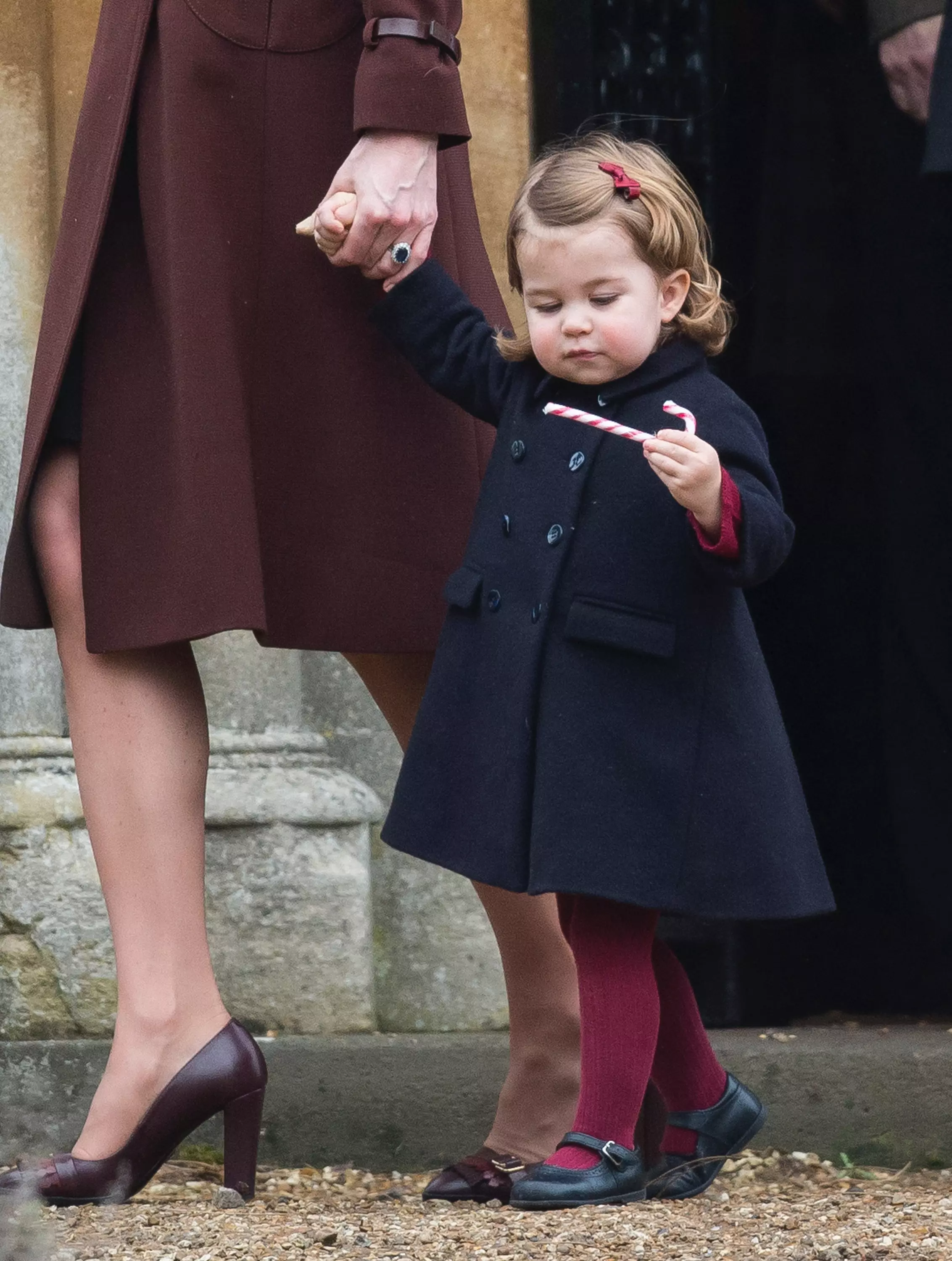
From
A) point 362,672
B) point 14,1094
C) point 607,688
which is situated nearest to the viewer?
point 607,688

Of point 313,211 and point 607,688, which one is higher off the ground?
point 313,211

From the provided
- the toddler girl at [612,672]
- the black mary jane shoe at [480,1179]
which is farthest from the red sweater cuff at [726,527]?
the black mary jane shoe at [480,1179]

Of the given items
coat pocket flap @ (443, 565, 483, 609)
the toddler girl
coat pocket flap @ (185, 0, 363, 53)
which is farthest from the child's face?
coat pocket flap @ (185, 0, 363, 53)

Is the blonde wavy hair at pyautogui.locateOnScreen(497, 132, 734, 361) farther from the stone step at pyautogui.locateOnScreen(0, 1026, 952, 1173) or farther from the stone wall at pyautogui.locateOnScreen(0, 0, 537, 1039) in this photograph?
the stone step at pyautogui.locateOnScreen(0, 1026, 952, 1173)

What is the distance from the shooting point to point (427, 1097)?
3.06m

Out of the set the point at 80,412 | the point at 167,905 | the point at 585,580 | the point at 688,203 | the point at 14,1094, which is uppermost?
the point at 688,203

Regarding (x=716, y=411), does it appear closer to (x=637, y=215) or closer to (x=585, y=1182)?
(x=637, y=215)

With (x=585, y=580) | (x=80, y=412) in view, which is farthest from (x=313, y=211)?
(x=585, y=580)

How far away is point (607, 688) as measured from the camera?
2.25 m

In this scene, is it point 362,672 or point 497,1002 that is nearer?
point 362,672

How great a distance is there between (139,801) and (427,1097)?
937 millimetres

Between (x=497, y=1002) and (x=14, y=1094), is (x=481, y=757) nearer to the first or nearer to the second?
(x=497, y=1002)

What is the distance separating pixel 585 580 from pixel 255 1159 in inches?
33.0

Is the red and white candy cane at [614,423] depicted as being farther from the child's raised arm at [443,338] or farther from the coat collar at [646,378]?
the child's raised arm at [443,338]
